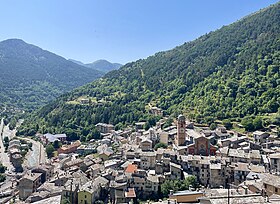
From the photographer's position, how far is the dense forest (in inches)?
2931

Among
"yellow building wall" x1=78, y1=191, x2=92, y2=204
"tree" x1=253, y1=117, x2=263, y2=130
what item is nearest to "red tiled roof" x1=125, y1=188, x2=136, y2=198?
"yellow building wall" x1=78, y1=191, x2=92, y2=204

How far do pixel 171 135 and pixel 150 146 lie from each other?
7.59 metres

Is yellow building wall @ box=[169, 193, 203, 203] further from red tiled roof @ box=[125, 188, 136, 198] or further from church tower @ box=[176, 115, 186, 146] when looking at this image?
church tower @ box=[176, 115, 186, 146]

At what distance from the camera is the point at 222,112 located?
234 feet

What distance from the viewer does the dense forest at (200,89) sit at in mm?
74438

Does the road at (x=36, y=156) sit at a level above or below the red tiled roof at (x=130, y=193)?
below

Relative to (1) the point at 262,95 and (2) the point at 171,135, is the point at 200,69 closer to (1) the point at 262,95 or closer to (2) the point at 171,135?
(1) the point at 262,95

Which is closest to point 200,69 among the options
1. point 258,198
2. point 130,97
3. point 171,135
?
point 130,97

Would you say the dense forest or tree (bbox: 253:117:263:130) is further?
the dense forest

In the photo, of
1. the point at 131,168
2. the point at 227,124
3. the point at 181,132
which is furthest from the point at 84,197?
the point at 227,124

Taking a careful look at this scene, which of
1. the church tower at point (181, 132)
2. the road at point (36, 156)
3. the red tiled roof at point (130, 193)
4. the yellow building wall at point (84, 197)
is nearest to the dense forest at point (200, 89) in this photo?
the road at point (36, 156)

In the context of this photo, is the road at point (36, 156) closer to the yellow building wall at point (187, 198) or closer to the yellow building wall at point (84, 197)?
the yellow building wall at point (84, 197)

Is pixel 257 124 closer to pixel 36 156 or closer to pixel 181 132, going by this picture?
pixel 181 132

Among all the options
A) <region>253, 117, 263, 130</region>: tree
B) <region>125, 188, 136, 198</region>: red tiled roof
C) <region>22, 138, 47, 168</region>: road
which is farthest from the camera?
<region>253, 117, 263, 130</region>: tree
